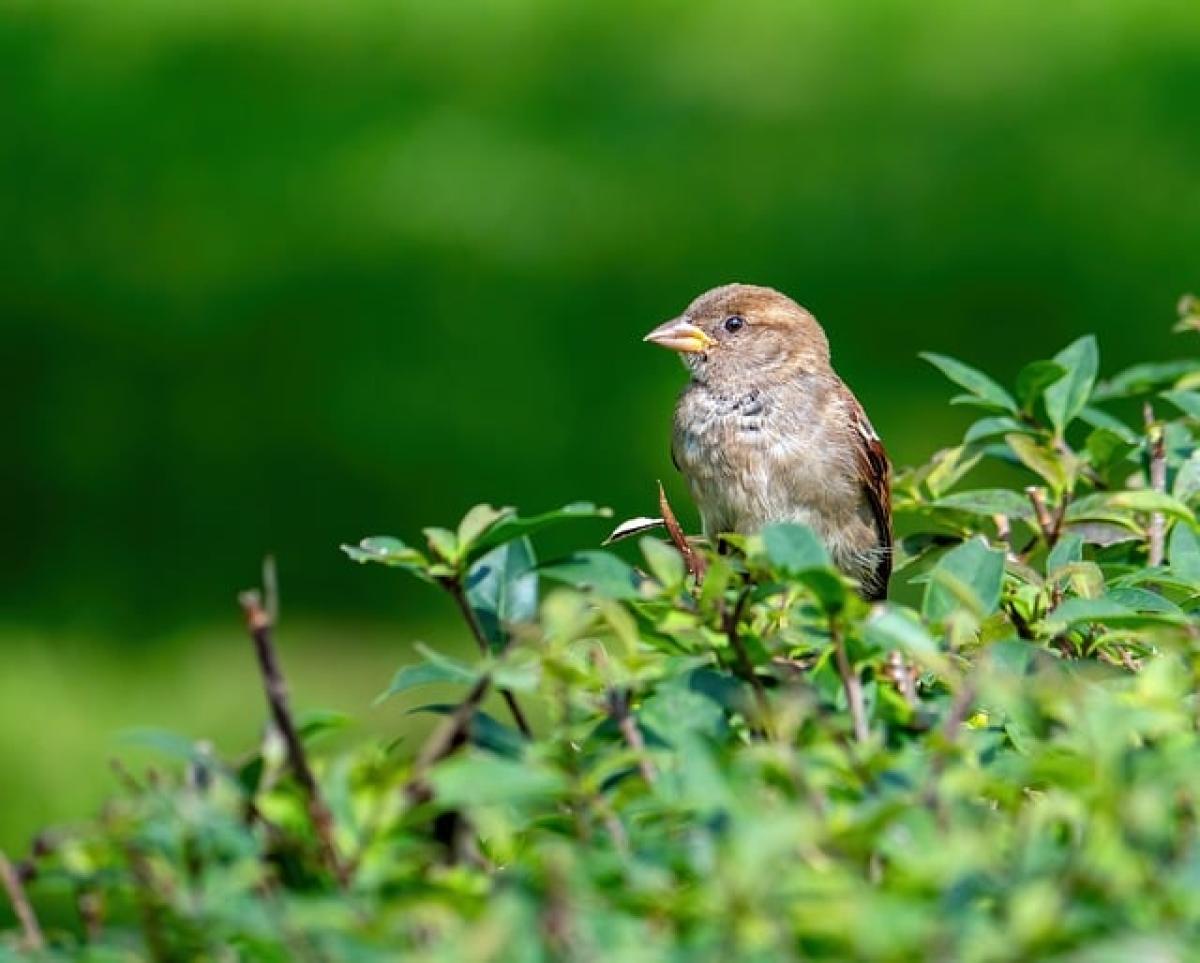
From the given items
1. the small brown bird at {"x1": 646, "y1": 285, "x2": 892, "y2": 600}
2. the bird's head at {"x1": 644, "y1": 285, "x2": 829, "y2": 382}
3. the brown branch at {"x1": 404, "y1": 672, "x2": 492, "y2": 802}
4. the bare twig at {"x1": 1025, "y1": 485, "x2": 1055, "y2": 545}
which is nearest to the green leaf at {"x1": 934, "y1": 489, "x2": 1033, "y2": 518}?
the bare twig at {"x1": 1025, "y1": 485, "x2": 1055, "y2": 545}

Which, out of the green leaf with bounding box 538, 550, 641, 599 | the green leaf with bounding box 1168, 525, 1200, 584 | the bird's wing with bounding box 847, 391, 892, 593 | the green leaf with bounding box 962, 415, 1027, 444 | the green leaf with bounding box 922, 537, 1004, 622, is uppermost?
the green leaf with bounding box 538, 550, 641, 599

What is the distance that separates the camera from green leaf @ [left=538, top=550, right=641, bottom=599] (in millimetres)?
1927

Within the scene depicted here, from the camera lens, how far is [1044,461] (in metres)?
2.77

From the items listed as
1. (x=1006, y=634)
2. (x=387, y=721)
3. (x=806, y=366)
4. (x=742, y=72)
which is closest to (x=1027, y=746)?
(x=1006, y=634)

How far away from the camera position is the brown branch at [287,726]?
5.15ft

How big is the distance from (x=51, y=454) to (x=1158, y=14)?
4.98m

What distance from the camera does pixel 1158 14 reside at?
948 centimetres

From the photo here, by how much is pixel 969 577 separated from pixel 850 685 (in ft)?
0.95

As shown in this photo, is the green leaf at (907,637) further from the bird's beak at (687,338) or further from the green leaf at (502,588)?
the bird's beak at (687,338)

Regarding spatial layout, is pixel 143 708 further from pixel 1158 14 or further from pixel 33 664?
pixel 1158 14

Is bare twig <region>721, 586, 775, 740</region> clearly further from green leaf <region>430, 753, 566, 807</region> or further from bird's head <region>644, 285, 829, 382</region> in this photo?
bird's head <region>644, 285, 829, 382</region>

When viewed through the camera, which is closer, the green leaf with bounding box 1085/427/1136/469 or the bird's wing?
the green leaf with bounding box 1085/427/1136/469

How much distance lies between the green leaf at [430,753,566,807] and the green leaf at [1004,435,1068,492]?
135 cm

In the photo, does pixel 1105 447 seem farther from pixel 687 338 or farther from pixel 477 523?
pixel 687 338
